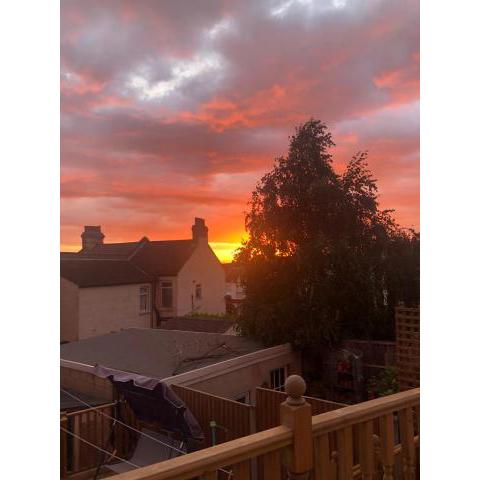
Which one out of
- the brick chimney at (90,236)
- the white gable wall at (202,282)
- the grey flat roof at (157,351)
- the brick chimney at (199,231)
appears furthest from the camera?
the brick chimney at (90,236)

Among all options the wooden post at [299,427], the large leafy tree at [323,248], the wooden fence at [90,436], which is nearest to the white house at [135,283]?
the large leafy tree at [323,248]

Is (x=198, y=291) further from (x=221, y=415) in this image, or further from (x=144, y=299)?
(x=221, y=415)

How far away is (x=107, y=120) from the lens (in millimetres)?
2631

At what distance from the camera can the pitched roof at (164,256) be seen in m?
12.8

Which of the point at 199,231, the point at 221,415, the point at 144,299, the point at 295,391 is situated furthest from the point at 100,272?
the point at 295,391

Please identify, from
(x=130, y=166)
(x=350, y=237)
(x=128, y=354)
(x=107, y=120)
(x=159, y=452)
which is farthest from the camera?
(x=350, y=237)

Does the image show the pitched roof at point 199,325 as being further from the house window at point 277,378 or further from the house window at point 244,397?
the house window at point 244,397

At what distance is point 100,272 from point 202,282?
3.51m

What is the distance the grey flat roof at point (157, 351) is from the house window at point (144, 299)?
495cm

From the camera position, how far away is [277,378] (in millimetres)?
6227

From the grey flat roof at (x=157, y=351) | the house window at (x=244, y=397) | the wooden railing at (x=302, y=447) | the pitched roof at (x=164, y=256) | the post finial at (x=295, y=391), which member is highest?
the pitched roof at (x=164, y=256)

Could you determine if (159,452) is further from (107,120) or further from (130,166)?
(107,120)
